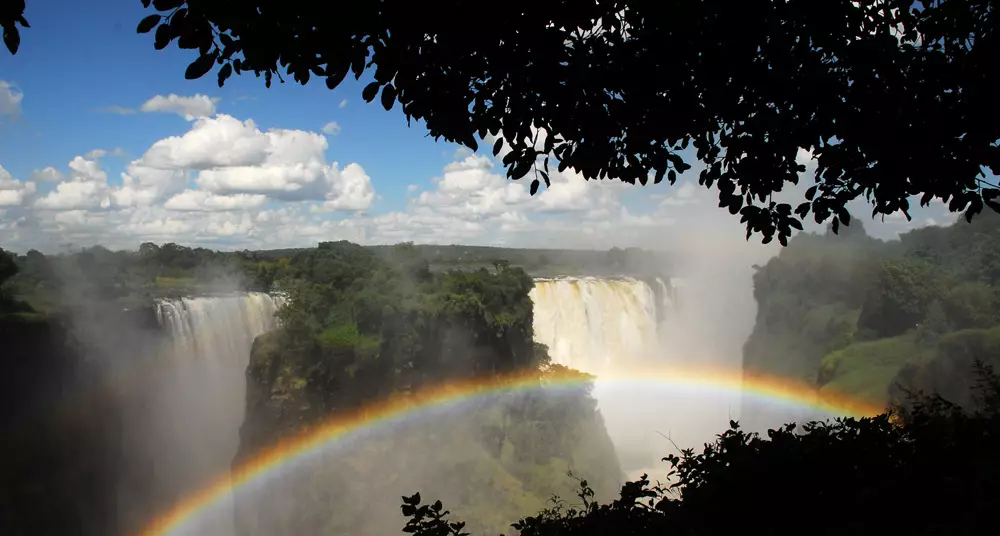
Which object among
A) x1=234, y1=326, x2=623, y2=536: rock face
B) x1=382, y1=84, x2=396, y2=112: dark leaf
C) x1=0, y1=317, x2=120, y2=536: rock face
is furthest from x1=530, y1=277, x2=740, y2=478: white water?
x1=382, y1=84, x2=396, y2=112: dark leaf

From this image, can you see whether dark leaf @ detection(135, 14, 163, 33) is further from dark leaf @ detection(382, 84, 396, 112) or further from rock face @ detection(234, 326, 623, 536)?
rock face @ detection(234, 326, 623, 536)

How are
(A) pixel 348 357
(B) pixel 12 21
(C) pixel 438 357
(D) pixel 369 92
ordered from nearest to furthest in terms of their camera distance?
1. (B) pixel 12 21
2. (D) pixel 369 92
3. (A) pixel 348 357
4. (C) pixel 438 357

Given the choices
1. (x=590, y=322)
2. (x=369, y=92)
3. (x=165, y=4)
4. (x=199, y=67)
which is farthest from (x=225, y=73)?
(x=590, y=322)

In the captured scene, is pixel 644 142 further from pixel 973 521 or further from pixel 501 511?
pixel 501 511

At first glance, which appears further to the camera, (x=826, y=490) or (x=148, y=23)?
(x=826, y=490)

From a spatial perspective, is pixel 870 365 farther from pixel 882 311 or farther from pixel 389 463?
pixel 389 463

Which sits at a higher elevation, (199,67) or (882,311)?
(199,67)

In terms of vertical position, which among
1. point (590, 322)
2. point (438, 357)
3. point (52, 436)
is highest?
point (590, 322)
